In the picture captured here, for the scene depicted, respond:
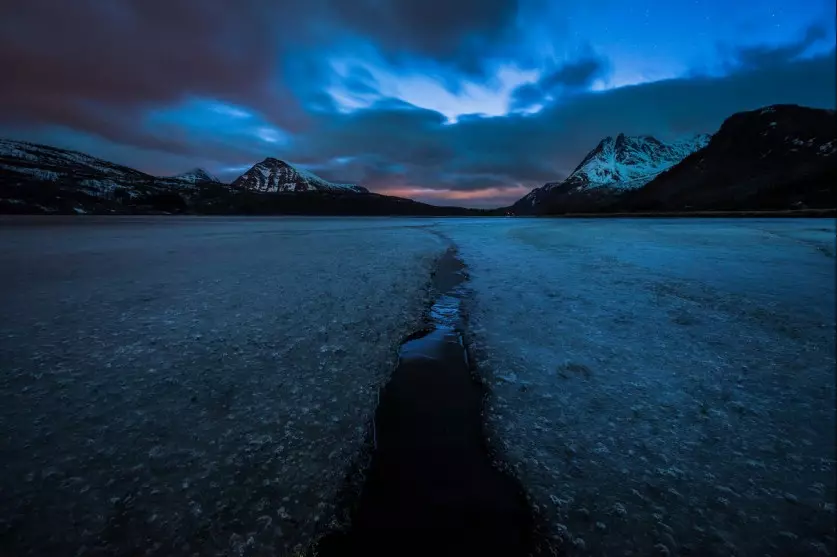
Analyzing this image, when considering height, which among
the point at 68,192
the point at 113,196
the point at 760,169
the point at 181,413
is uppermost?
the point at 760,169

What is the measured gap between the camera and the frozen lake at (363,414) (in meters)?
1.80

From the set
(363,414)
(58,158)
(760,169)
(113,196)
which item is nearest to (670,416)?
(363,414)

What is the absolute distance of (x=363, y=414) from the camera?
9.10 ft

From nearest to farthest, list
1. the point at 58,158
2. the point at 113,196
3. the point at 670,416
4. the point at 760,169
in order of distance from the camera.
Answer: the point at 670,416
the point at 113,196
the point at 760,169
the point at 58,158

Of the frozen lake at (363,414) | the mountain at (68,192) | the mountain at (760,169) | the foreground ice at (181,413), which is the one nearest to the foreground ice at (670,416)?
the frozen lake at (363,414)

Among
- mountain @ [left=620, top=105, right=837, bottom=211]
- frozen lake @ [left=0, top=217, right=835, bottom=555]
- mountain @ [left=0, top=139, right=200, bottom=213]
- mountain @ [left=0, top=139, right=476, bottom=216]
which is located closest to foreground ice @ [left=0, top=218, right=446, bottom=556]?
frozen lake @ [left=0, top=217, right=835, bottom=555]

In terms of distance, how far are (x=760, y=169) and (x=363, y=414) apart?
18804cm

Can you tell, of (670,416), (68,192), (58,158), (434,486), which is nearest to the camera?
(434,486)

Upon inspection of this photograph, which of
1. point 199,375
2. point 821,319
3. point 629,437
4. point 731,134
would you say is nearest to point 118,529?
point 199,375

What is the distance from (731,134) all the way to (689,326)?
222 metres

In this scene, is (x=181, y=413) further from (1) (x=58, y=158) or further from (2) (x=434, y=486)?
(1) (x=58, y=158)

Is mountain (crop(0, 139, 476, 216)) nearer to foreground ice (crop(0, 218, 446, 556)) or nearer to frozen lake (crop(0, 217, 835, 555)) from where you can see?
foreground ice (crop(0, 218, 446, 556))

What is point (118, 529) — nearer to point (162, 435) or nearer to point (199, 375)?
point (162, 435)

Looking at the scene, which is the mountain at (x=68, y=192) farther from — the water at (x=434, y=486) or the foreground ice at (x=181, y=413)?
the water at (x=434, y=486)
